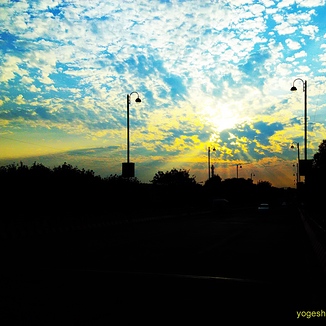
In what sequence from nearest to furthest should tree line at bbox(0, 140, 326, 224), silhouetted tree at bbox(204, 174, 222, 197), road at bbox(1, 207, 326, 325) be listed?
road at bbox(1, 207, 326, 325), tree line at bbox(0, 140, 326, 224), silhouetted tree at bbox(204, 174, 222, 197)

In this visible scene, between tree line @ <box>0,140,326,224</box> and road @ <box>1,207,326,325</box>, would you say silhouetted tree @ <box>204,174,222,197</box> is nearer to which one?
tree line @ <box>0,140,326,224</box>

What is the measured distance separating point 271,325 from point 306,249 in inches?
526

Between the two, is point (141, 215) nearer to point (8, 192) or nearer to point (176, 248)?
point (8, 192)

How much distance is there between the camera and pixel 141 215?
154 ft

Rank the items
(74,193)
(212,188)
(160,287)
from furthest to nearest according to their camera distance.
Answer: (212,188)
(74,193)
(160,287)

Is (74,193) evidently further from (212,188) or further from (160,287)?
(212,188)

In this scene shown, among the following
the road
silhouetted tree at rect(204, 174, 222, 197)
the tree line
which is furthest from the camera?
silhouetted tree at rect(204, 174, 222, 197)

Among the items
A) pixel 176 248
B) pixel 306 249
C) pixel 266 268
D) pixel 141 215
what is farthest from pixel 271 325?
pixel 141 215

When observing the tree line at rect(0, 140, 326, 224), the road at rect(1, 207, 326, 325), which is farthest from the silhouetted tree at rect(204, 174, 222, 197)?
the road at rect(1, 207, 326, 325)

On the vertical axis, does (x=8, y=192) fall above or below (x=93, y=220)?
above

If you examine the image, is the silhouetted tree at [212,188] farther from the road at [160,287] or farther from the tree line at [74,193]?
the road at [160,287]

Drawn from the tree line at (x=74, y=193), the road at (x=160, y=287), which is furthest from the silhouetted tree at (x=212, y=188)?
the road at (x=160, y=287)

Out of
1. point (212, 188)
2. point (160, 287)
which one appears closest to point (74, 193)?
point (160, 287)

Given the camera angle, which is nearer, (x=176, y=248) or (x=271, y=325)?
(x=271, y=325)
